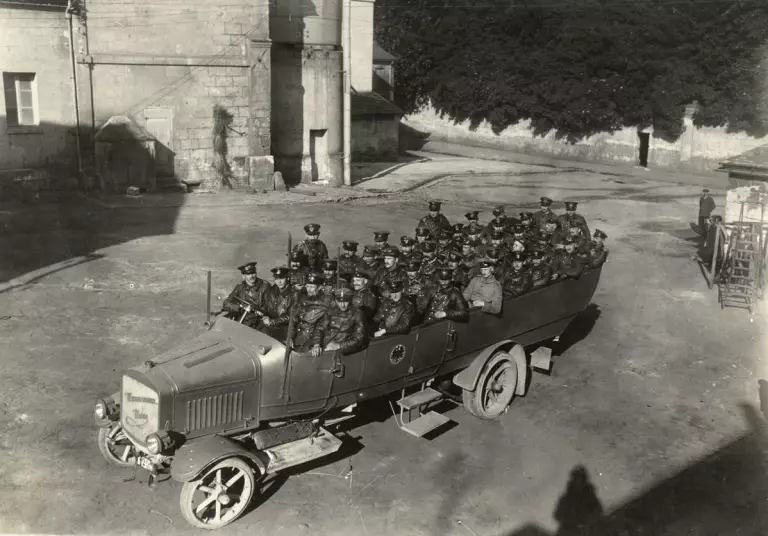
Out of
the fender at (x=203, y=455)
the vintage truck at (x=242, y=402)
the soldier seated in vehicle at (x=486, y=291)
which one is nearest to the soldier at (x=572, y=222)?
the soldier seated in vehicle at (x=486, y=291)

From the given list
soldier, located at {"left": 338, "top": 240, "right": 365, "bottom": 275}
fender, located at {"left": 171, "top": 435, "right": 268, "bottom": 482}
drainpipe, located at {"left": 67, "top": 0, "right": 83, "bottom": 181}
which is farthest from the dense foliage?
fender, located at {"left": 171, "top": 435, "right": 268, "bottom": 482}

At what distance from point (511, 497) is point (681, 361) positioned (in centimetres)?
536

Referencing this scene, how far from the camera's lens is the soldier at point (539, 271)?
10.3 m

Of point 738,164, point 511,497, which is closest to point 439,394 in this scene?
point 511,497

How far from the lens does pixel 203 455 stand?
6.60 meters

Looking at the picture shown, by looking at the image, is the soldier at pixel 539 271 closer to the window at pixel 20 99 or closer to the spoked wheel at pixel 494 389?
the spoked wheel at pixel 494 389

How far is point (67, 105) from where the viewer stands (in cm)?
2309

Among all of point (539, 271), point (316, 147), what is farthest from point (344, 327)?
point (316, 147)

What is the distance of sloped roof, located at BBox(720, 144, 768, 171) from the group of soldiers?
5219mm

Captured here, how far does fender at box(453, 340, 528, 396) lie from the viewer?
29.8ft

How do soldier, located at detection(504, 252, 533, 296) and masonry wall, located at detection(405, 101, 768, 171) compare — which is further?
masonry wall, located at detection(405, 101, 768, 171)

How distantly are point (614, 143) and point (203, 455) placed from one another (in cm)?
3395

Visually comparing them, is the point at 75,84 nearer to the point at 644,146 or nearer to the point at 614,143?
the point at 614,143

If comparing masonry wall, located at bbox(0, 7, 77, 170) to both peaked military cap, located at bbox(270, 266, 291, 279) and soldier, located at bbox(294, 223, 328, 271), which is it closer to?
soldier, located at bbox(294, 223, 328, 271)
